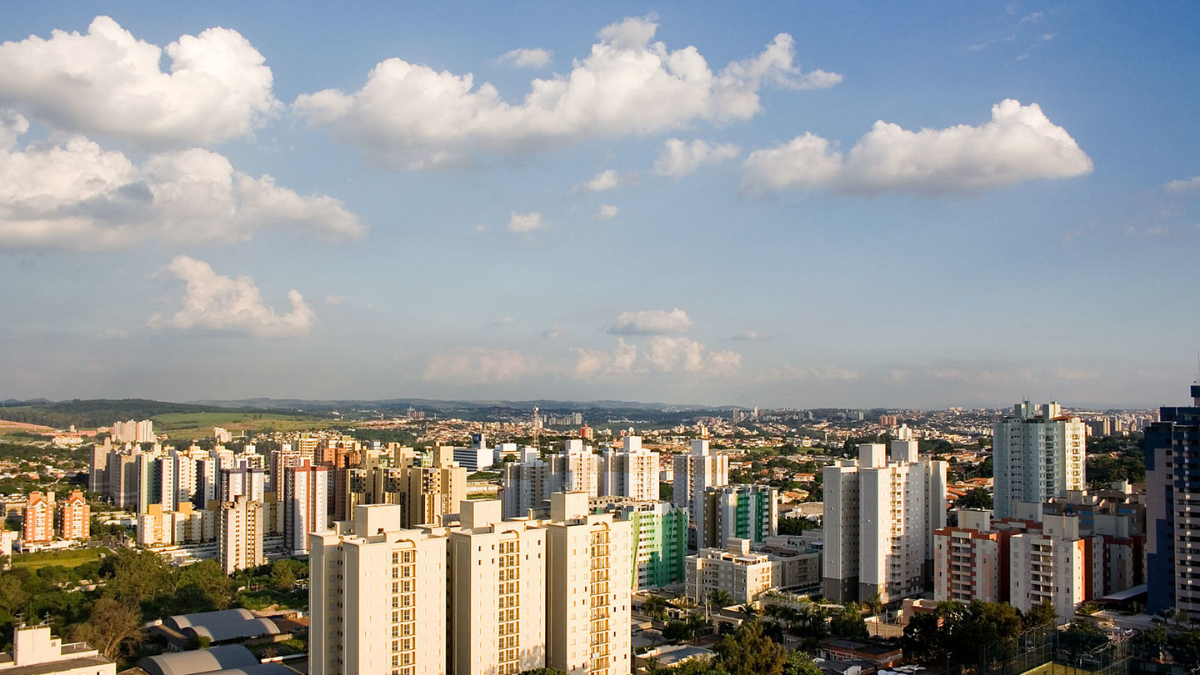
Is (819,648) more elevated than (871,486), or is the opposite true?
(871,486)

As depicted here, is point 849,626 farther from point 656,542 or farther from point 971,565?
point 656,542

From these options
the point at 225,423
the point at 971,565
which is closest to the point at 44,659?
the point at 971,565

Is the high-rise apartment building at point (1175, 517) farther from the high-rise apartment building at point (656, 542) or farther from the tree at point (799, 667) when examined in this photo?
the high-rise apartment building at point (656, 542)

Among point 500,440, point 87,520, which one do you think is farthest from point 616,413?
point 87,520

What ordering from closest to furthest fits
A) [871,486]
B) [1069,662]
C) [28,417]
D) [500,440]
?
[1069,662] < [871,486] < [500,440] < [28,417]

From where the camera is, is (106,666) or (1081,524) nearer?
(106,666)

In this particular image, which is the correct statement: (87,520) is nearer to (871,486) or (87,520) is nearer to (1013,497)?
(871,486)

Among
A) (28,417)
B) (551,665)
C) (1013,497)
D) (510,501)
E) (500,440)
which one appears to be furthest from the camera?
(28,417)

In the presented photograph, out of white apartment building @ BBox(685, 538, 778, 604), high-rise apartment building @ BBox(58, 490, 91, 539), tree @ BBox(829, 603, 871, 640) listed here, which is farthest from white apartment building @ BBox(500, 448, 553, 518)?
high-rise apartment building @ BBox(58, 490, 91, 539)

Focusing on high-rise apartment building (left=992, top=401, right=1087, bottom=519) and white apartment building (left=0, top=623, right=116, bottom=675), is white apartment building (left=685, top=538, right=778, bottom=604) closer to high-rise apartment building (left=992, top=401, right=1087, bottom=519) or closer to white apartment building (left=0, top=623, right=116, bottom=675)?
high-rise apartment building (left=992, top=401, right=1087, bottom=519)
